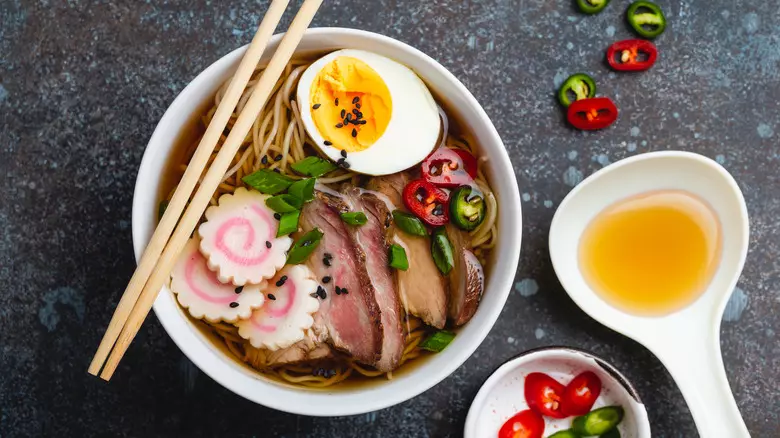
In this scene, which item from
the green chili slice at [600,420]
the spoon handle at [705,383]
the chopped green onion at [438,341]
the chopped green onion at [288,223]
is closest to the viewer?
the chopped green onion at [288,223]

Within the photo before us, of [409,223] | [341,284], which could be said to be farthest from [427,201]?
[341,284]

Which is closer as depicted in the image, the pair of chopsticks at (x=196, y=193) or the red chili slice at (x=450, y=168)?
the pair of chopsticks at (x=196, y=193)

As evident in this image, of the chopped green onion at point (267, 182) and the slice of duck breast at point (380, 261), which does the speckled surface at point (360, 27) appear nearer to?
the slice of duck breast at point (380, 261)

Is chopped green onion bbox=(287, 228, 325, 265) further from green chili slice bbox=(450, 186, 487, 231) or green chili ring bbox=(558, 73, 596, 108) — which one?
green chili ring bbox=(558, 73, 596, 108)

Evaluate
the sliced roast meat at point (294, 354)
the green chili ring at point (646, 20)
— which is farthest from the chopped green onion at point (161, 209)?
the green chili ring at point (646, 20)

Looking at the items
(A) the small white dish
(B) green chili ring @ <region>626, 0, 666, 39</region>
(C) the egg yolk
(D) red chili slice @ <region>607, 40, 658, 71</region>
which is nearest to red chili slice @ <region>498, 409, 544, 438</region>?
(A) the small white dish

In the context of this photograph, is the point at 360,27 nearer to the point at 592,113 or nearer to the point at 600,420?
the point at 592,113

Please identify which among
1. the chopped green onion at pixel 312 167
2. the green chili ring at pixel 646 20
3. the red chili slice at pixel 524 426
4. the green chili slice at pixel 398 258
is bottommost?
the red chili slice at pixel 524 426
